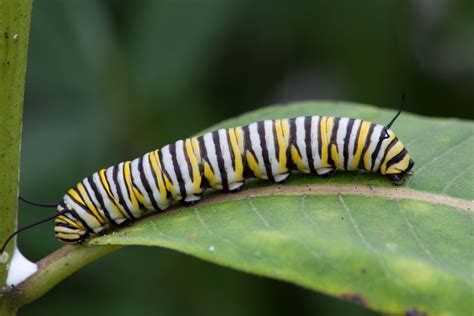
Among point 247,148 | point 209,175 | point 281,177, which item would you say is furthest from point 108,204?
point 281,177

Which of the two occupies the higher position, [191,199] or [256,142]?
[256,142]

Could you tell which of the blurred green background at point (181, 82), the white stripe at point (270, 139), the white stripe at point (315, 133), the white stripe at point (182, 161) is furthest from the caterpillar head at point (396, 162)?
the blurred green background at point (181, 82)

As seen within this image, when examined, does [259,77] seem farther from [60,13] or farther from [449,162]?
[449,162]

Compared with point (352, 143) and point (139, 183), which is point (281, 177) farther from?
point (139, 183)

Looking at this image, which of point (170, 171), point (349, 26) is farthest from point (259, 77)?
point (170, 171)

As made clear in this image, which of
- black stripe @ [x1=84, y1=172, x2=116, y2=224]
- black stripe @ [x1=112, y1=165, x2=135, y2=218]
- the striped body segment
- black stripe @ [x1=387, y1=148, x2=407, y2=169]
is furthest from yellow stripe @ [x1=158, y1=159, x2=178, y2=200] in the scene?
black stripe @ [x1=387, y1=148, x2=407, y2=169]

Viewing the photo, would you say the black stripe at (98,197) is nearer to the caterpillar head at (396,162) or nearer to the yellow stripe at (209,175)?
the yellow stripe at (209,175)

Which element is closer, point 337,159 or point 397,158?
point 397,158
